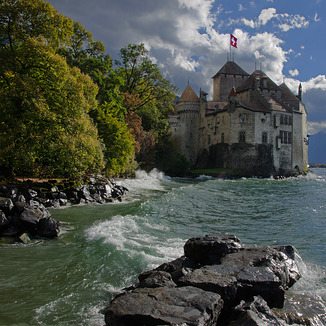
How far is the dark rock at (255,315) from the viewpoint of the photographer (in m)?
4.54

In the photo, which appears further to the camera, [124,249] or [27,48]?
[27,48]

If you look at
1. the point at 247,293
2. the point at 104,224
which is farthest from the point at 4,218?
the point at 247,293

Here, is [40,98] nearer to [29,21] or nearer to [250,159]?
[29,21]

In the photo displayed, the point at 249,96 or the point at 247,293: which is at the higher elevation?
the point at 249,96

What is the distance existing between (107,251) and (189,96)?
62.4m

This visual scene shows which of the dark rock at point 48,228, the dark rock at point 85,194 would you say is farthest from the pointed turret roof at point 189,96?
the dark rock at point 48,228

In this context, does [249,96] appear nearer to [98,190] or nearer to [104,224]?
[98,190]

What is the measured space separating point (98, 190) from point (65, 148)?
14.6ft

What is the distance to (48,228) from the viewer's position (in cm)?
1030

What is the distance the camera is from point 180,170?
189ft

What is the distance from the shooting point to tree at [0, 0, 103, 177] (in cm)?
1532

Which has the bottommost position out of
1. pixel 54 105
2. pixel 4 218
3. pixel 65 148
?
pixel 4 218

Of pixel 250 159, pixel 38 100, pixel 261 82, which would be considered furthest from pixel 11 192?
pixel 261 82

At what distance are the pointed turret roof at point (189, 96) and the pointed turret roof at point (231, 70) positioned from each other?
1115 cm
